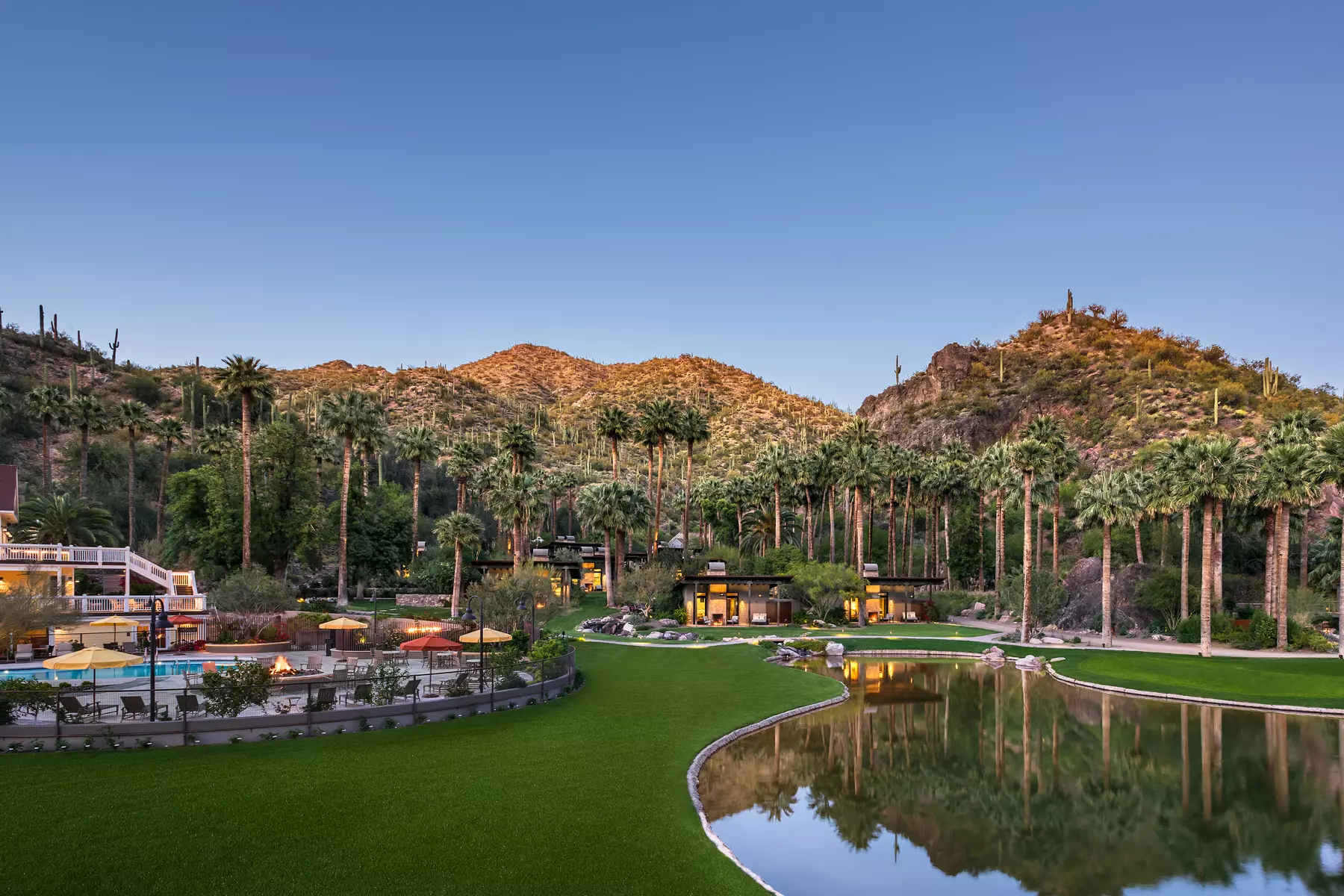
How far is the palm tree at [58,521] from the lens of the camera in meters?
45.5

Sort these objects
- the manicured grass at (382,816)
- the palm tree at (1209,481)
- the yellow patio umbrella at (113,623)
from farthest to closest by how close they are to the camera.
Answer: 1. the palm tree at (1209,481)
2. the yellow patio umbrella at (113,623)
3. the manicured grass at (382,816)

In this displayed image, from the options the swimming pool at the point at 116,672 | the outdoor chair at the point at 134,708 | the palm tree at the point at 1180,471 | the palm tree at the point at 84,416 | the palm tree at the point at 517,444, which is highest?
the palm tree at the point at 84,416

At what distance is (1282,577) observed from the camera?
142 feet

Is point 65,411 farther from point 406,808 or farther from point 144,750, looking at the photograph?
point 406,808

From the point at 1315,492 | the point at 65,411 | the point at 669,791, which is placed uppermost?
the point at 65,411

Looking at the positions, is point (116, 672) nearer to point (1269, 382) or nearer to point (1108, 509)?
point (1108, 509)

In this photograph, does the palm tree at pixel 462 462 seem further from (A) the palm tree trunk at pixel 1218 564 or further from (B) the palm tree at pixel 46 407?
(A) the palm tree trunk at pixel 1218 564

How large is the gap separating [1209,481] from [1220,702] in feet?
52.0

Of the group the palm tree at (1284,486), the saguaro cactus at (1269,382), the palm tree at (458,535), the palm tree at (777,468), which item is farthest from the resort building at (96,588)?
the saguaro cactus at (1269,382)

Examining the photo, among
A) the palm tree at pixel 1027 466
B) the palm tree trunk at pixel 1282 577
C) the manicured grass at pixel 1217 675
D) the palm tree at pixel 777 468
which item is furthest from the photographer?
the palm tree at pixel 777 468

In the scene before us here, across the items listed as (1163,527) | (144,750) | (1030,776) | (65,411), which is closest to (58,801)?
(144,750)

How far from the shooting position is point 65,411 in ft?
205

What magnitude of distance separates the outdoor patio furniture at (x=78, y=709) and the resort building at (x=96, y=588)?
1264cm

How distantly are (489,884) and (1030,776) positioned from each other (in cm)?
1617
